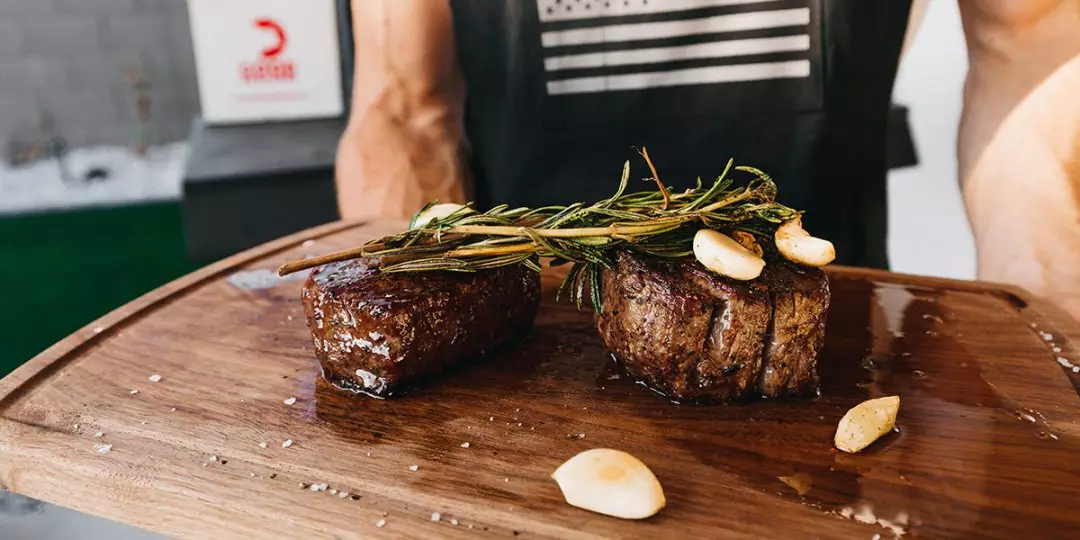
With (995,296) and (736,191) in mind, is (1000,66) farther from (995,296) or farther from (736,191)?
(736,191)

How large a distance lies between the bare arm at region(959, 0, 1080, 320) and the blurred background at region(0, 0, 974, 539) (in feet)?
2.39

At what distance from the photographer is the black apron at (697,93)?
1.87 meters

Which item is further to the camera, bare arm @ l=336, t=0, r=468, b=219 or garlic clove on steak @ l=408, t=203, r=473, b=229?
bare arm @ l=336, t=0, r=468, b=219

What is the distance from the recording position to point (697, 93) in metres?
1.94

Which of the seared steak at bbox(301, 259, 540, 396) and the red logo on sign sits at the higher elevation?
the red logo on sign

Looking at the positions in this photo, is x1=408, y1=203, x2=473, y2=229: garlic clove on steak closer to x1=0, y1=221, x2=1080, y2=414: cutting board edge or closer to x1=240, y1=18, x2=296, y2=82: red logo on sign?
x1=0, y1=221, x2=1080, y2=414: cutting board edge

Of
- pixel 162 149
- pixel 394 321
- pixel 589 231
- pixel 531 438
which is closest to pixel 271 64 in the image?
pixel 162 149

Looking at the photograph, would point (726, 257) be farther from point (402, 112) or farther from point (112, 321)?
point (402, 112)

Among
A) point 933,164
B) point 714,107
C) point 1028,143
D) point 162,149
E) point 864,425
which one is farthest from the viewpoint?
point 162,149

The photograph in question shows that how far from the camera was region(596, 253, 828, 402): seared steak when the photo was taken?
3.62 feet

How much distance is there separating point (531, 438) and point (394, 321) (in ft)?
0.95

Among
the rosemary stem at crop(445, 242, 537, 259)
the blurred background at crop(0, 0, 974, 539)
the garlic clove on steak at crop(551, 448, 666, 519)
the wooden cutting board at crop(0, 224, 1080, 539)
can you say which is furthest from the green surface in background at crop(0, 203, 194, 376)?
the garlic clove on steak at crop(551, 448, 666, 519)

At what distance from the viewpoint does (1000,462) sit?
986mm

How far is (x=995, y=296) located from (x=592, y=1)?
1.16m
